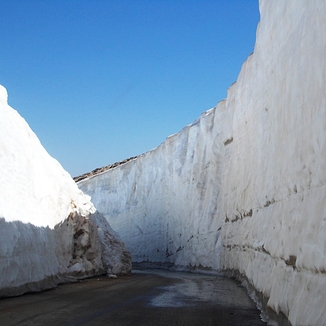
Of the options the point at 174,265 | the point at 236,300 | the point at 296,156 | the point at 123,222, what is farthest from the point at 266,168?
the point at 123,222

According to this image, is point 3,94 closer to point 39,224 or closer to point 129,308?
point 39,224

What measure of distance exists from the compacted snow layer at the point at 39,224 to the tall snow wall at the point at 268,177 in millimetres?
5010

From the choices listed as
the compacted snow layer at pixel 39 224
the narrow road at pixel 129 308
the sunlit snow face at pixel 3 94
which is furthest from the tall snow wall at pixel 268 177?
the sunlit snow face at pixel 3 94

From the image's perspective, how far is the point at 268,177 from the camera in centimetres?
925

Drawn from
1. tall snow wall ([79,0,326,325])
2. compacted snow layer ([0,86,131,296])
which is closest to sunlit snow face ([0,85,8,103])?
compacted snow layer ([0,86,131,296])

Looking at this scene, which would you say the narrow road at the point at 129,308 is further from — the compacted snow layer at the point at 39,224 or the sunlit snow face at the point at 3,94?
the sunlit snow face at the point at 3,94

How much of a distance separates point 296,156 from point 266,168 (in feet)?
11.8

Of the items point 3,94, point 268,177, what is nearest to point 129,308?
point 268,177

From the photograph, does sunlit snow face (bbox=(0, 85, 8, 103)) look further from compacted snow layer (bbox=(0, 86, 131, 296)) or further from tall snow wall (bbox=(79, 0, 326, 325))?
tall snow wall (bbox=(79, 0, 326, 325))

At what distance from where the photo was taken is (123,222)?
38.8 metres

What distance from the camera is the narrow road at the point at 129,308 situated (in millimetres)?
6684

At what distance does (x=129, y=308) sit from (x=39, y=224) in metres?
4.98

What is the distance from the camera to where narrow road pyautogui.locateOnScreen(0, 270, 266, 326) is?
6684mm

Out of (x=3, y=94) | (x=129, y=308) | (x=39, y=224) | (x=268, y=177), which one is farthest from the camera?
(x=3, y=94)
